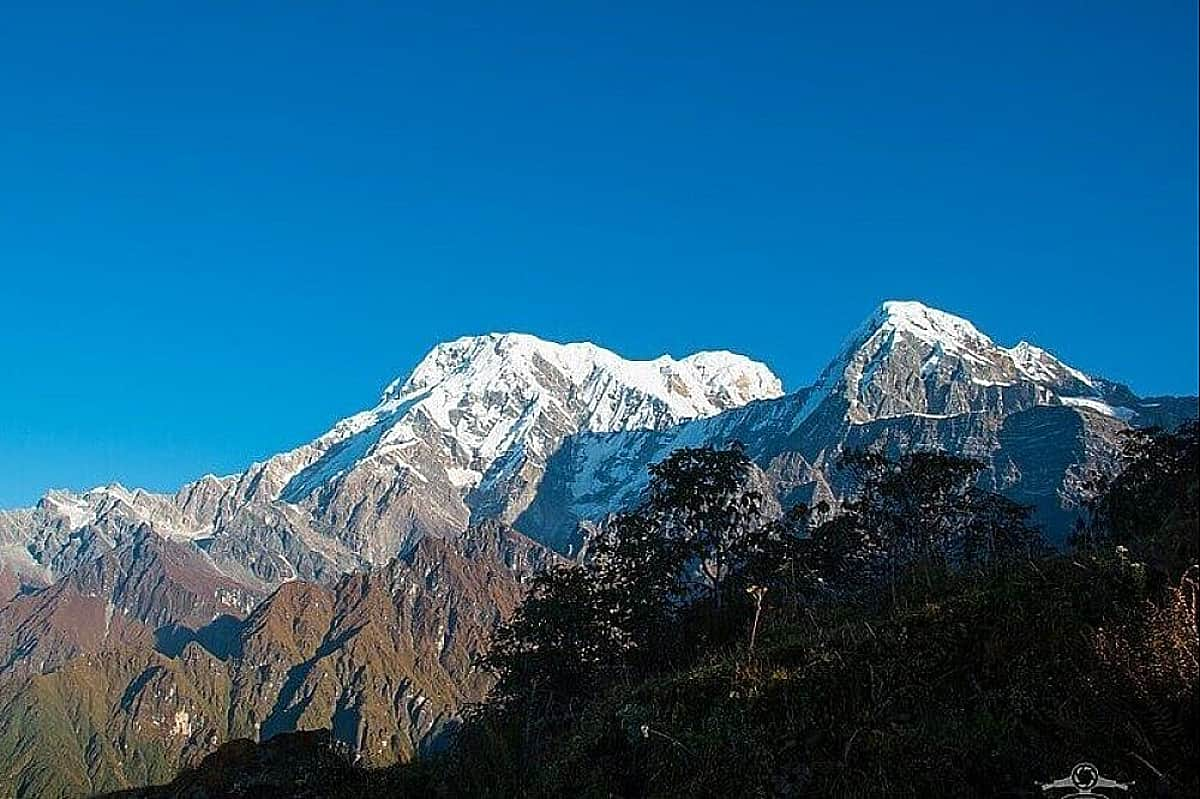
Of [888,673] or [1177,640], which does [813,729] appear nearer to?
[888,673]

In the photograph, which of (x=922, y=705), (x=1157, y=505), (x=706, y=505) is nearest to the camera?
(x=922, y=705)

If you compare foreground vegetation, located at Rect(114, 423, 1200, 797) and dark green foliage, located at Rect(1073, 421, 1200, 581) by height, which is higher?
dark green foliage, located at Rect(1073, 421, 1200, 581)

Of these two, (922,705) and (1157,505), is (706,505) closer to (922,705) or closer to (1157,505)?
(1157,505)

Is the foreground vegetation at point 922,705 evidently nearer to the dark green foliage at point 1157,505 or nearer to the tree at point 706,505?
the dark green foliage at point 1157,505

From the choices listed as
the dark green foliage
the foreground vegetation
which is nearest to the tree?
the dark green foliage

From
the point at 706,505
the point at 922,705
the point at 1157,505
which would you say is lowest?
the point at 922,705

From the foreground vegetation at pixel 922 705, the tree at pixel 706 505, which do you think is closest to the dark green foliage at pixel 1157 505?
the foreground vegetation at pixel 922 705

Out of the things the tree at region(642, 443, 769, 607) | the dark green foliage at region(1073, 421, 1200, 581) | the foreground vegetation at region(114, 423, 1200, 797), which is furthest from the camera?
the tree at region(642, 443, 769, 607)

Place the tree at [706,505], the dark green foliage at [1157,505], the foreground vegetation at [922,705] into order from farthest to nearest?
the tree at [706,505] → the dark green foliage at [1157,505] → the foreground vegetation at [922,705]

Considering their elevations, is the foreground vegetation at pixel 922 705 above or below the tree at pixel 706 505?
below

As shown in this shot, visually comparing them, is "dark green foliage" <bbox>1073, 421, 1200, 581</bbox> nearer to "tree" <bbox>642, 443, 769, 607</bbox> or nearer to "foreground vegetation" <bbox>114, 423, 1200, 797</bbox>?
"foreground vegetation" <bbox>114, 423, 1200, 797</bbox>

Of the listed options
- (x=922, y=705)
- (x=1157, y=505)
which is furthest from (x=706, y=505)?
(x=922, y=705)

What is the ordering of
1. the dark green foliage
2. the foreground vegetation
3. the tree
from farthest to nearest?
the tree → the dark green foliage → the foreground vegetation

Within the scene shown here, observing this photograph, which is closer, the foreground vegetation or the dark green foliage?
the foreground vegetation
